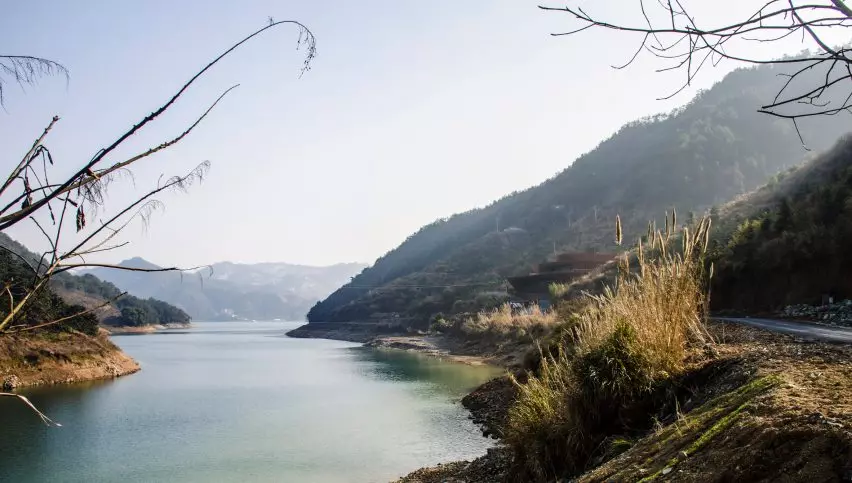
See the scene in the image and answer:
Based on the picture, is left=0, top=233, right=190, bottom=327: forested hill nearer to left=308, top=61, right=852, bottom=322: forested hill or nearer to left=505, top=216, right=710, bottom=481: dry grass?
left=308, top=61, right=852, bottom=322: forested hill

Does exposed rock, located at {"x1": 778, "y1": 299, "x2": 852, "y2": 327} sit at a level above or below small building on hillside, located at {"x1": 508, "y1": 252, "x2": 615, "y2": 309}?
below

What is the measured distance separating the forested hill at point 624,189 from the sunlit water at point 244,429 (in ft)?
112

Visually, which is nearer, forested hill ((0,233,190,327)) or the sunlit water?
the sunlit water

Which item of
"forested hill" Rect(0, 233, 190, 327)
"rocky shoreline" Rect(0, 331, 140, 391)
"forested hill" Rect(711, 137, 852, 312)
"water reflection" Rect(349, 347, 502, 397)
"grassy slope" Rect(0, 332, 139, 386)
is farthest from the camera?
"forested hill" Rect(0, 233, 190, 327)

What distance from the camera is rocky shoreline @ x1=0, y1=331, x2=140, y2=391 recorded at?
29375mm

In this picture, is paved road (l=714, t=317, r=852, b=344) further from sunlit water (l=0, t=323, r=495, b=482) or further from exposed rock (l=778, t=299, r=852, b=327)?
sunlit water (l=0, t=323, r=495, b=482)

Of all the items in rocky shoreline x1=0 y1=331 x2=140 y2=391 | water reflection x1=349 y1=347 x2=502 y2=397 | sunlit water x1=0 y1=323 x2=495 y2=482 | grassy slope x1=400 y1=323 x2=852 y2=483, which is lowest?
water reflection x1=349 y1=347 x2=502 y2=397

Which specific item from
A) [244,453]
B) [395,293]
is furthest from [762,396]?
[395,293]

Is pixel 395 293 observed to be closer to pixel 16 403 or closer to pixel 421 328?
pixel 421 328

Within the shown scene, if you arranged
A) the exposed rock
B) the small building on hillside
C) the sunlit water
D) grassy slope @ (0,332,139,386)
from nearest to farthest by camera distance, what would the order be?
the exposed rock
the sunlit water
grassy slope @ (0,332,139,386)
the small building on hillside

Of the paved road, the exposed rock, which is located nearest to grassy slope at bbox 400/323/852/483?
the paved road

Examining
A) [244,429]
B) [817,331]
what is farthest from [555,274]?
[817,331]

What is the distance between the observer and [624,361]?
Result: 18.9 ft

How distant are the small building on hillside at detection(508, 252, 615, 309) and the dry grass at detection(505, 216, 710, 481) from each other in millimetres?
36224
